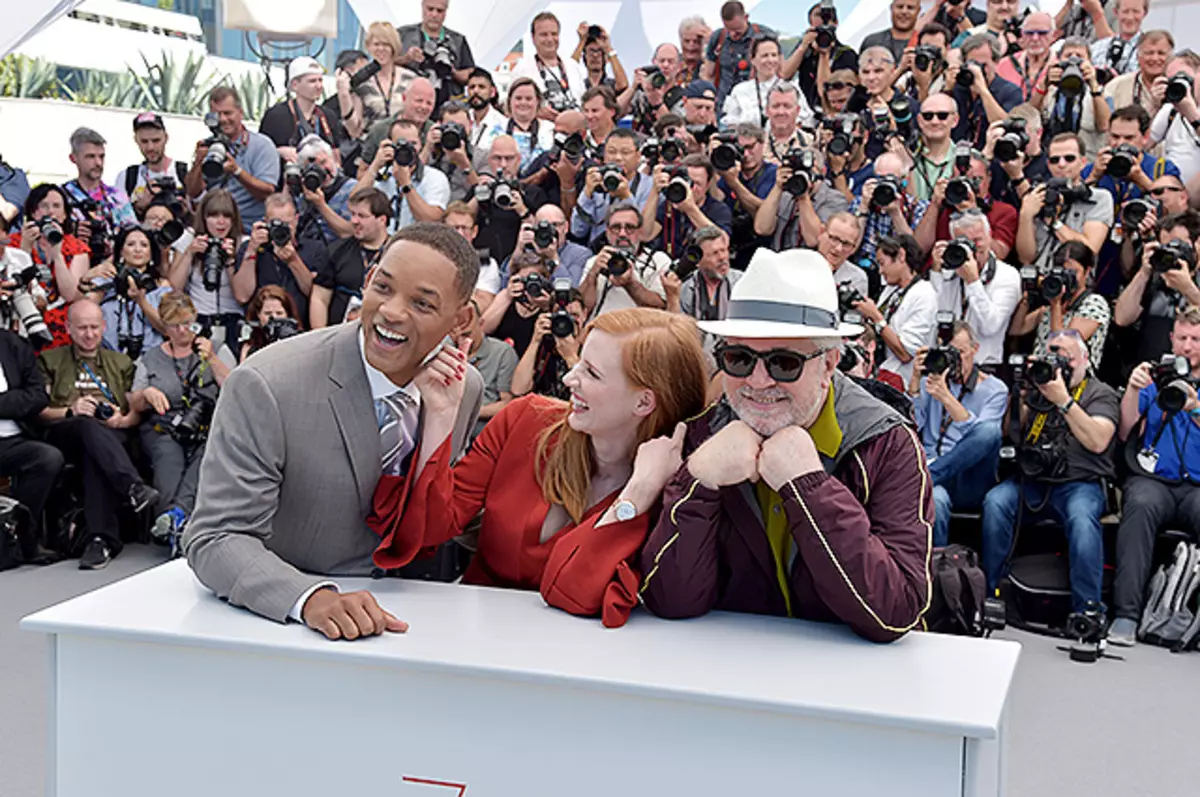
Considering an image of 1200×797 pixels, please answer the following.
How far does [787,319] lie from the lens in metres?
2.07

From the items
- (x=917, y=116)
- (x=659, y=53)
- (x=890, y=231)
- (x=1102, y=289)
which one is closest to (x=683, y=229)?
(x=890, y=231)

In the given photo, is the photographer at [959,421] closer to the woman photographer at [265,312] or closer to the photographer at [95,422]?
the woman photographer at [265,312]

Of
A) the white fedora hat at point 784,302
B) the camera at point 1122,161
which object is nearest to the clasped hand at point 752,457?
the white fedora hat at point 784,302

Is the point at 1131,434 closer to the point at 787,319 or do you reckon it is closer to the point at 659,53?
the point at 787,319

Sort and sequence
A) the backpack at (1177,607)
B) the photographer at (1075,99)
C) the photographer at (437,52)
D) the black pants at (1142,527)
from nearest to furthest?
the backpack at (1177,607), the black pants at (1142,527), the photographer at (1075,99), the photographer at (437,52)

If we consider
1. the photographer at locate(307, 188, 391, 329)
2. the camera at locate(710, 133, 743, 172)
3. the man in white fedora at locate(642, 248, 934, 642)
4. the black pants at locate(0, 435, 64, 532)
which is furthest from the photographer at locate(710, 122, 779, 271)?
the man in white fedora at locate(642, 248, 934, 642)

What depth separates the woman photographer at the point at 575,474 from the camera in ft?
7.41

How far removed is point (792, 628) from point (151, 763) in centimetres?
111

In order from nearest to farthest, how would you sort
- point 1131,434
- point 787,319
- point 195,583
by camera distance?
point 787,319 < point 195,583 < point 1131,434

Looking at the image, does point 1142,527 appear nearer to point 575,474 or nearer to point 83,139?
point 575,474

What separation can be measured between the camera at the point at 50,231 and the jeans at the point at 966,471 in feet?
14.3

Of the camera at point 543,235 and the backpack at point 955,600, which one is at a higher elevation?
the camera at point 543,235

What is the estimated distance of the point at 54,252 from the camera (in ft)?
21.4

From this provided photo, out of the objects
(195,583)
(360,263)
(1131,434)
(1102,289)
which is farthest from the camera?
(360,263)
